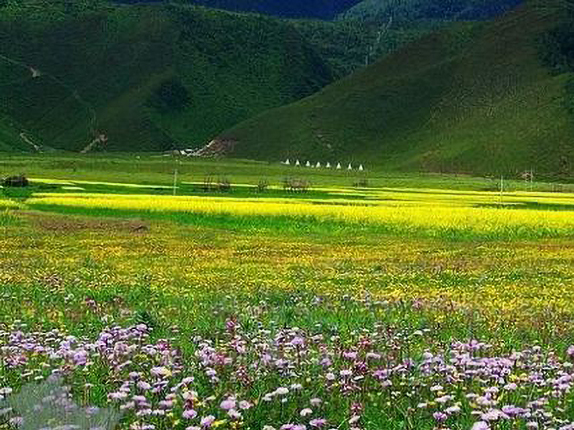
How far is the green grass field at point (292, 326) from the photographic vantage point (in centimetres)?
908

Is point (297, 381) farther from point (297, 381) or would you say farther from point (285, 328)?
point (285, 328)

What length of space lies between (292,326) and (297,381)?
491 cm

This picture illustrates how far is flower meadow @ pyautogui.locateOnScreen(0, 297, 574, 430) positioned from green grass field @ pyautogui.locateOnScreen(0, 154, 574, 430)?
34mm

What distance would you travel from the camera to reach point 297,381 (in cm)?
1016

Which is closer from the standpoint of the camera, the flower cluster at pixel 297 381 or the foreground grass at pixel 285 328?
the flower cluster at pixel 297 381

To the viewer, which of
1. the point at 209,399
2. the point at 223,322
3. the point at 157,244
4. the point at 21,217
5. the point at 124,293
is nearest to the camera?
the point at 209,399

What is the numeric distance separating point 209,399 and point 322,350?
3208mm

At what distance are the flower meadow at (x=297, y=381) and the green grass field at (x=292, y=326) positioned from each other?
3 centimetres

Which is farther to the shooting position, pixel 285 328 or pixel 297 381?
pixel 285 328

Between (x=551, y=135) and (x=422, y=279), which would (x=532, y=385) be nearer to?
A: (x=422, y=279)

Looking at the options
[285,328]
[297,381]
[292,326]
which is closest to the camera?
[297,381]

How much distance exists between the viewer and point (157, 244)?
37.0 metres

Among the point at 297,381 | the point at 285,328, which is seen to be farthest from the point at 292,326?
the point at 297,381

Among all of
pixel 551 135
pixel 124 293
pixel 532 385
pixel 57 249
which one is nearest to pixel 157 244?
pixel 57 249
